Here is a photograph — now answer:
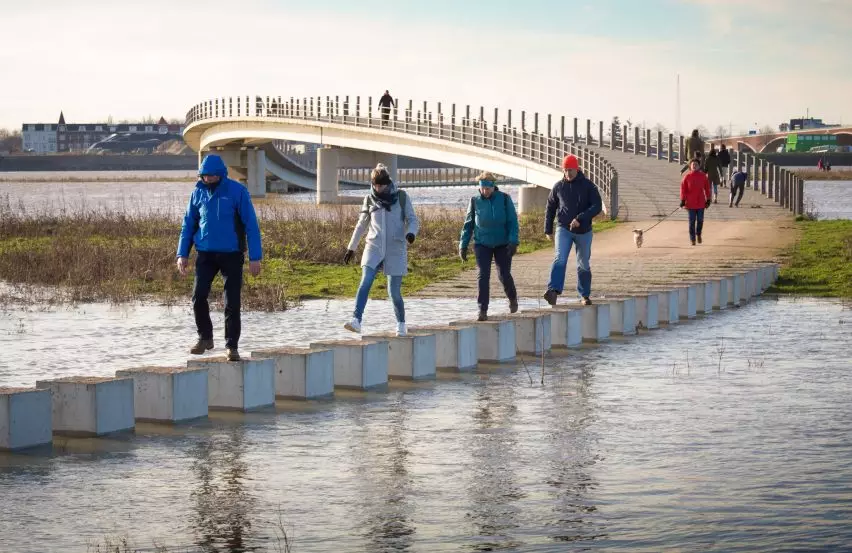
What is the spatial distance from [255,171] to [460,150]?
124ft

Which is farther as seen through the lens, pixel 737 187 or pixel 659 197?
pixel 659 197

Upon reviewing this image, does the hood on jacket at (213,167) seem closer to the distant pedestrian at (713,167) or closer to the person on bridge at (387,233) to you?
the person on bridge at (387,233)

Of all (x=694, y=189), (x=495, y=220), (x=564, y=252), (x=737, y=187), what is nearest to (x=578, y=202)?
(x=564, y=252)

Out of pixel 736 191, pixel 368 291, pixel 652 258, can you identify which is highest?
pixel 736 191

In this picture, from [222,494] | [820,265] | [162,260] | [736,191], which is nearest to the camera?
[222,494]

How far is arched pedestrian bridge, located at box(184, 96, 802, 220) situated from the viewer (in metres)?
42.7

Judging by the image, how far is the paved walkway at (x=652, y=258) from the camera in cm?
2400

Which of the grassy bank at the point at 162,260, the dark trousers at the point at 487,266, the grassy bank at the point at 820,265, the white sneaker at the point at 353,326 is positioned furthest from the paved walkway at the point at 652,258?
the white sneaker at the point at 353,326

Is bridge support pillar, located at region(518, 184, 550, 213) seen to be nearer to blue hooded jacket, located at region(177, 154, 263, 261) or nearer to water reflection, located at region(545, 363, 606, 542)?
water reflection, located at region(545, 363, 606, 542)

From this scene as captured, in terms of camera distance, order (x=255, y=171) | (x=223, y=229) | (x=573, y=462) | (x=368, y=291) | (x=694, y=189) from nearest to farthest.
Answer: (x=573, y=462)
(x=223, y=229)
(x=368, y=291)
(x=694, y=189)
(x=255, y=171)

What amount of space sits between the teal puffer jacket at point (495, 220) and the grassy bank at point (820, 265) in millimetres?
8042

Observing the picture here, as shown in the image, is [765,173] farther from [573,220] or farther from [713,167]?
[573,220]

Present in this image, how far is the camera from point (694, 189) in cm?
2886

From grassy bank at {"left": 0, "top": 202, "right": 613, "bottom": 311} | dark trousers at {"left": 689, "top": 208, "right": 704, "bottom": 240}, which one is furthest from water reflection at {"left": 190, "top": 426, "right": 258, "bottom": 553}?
dark trousers at {"left": 689, "top": 208, "right": 704, "bottom": 240}
